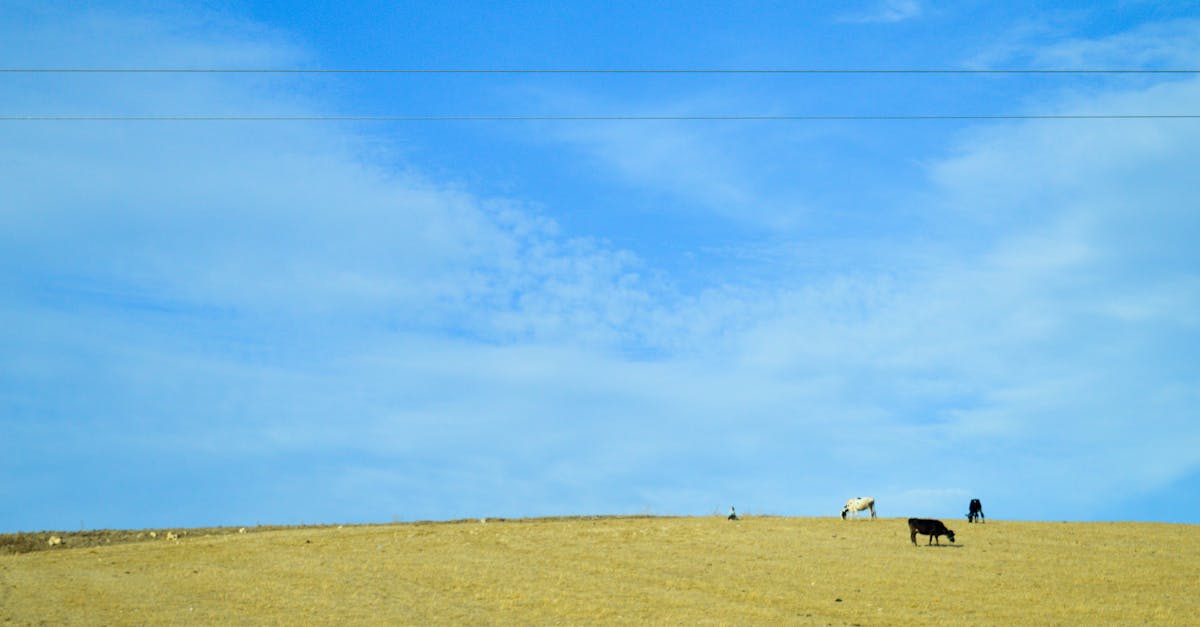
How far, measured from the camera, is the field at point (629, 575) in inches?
1107

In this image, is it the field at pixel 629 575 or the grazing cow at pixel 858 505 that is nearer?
the field at pixel 629 575

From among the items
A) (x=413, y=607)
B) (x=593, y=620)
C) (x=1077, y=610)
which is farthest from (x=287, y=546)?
(x=1077, y=610)

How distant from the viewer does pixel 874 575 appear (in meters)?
33.5

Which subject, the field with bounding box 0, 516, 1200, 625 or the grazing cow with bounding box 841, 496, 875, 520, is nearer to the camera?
the field with bounding box 0, 516, 1200, 625

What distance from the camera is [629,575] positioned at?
3381 centimetres

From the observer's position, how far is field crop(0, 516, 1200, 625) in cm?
2812

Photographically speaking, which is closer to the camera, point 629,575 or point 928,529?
point 629,575

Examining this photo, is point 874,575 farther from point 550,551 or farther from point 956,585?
point 550,551

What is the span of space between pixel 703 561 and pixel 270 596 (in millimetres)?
14471

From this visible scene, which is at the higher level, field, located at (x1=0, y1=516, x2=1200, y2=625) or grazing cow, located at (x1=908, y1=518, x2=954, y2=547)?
grazing cow, located at (x1=908, y1=518, x2=954, y2=547)

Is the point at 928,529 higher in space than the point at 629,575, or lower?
higher

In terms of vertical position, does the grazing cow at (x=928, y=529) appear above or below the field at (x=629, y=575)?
above

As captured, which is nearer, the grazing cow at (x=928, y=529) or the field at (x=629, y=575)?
the field at (x=629, y=575)

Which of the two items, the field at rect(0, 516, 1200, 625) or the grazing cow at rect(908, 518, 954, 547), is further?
the grazing cow at rect(908, 518, 954, 547)
